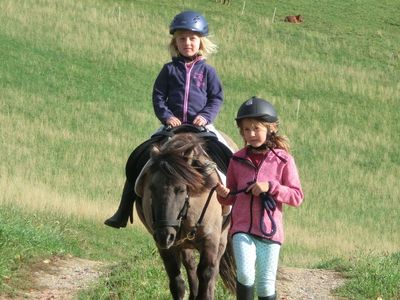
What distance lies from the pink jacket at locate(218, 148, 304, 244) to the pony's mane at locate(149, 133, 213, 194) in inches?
33.4

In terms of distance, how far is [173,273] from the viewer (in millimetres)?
8469

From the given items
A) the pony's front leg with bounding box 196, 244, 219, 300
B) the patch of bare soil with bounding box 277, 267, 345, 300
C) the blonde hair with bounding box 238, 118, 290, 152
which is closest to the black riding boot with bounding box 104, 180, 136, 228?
the pony's front leg with bounding box 196, 244, 219, 300

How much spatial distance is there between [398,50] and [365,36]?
2633 mm

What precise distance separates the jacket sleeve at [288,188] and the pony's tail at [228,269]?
2438mm

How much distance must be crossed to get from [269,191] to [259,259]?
493 millimetres

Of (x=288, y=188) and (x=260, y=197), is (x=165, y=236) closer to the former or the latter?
(x=260, y=197)

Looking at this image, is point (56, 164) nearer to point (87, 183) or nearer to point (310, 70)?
point (87, 183)

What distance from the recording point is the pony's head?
7621mm

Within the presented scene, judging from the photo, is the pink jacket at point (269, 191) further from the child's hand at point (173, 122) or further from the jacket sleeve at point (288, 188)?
the child's hand at point (173, 122)

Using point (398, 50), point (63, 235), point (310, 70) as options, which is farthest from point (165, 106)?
point (398, 50)

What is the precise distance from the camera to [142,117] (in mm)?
30172

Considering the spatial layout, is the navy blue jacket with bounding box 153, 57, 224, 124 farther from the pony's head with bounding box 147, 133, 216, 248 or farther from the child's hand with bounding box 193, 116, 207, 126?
the pony's head with bounding box 147, 133, 216, 248

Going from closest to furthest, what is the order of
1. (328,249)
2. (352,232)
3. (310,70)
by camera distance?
(328,249) → (352,232) → (310,70)

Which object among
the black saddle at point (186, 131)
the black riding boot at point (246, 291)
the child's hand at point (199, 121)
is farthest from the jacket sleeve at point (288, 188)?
the child's hand at point (199, 121)
